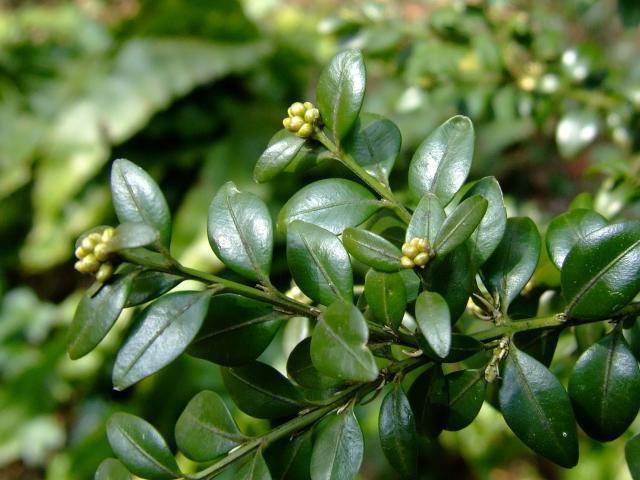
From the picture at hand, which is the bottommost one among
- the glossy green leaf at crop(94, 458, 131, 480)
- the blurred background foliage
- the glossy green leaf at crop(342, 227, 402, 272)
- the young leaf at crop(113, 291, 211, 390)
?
the blurred background foliage

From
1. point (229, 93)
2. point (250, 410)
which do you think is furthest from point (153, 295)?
point (229, 93)

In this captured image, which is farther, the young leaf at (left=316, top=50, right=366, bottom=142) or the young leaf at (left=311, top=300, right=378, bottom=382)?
the young leaf at (left=316, top=50, right=366, bottom=142)

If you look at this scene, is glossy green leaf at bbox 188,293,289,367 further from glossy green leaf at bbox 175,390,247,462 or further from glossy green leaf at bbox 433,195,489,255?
glossy green leaf at bbox 433,195,489,255

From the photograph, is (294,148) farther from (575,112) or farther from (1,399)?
(1,399)

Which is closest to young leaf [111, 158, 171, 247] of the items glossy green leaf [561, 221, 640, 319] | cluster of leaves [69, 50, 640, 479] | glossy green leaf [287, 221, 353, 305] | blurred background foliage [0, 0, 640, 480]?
Answer: cluster of leaves [69, 50, 640, 479]

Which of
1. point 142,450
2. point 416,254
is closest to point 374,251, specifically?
point 416,254

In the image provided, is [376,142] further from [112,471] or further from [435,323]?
[112,471]
